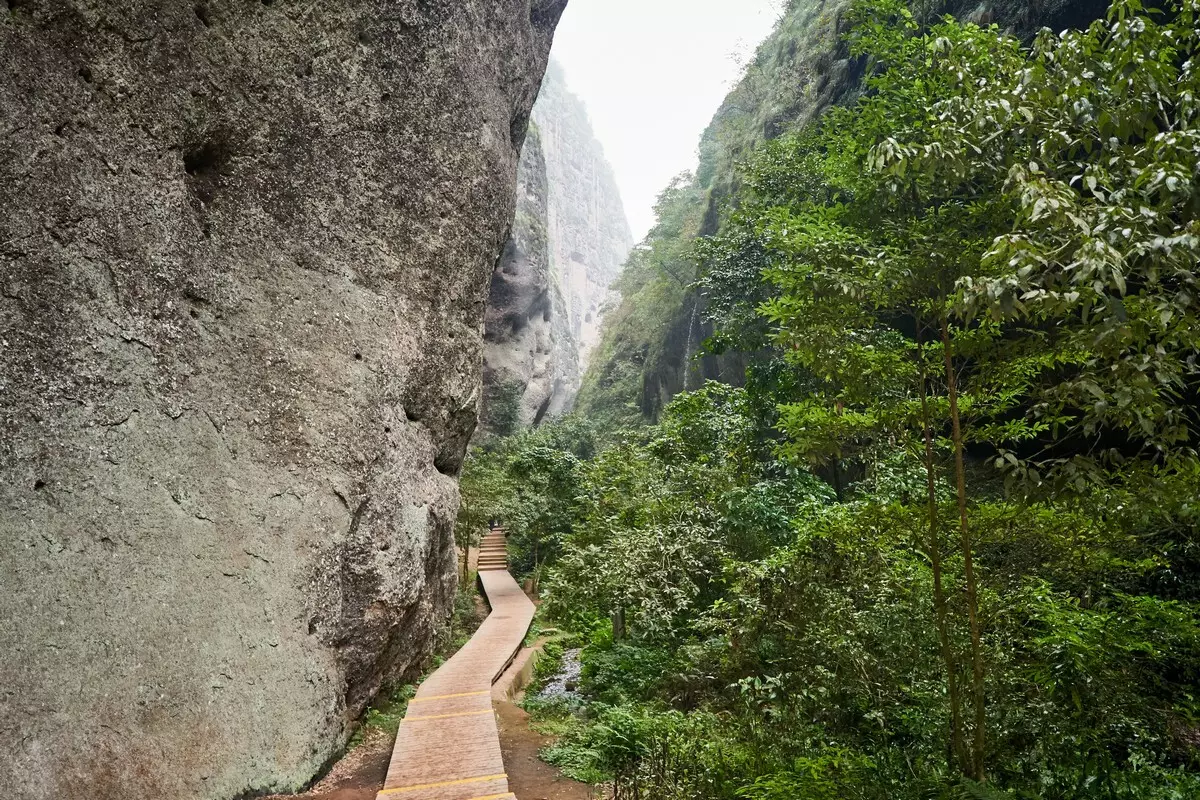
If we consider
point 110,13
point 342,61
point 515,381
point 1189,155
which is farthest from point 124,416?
point 515,381

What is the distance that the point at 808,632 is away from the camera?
269 inches

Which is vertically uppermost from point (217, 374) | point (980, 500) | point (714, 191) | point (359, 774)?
point (714, 191)

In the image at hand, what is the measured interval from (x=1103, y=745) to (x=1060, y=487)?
2739 millimetres

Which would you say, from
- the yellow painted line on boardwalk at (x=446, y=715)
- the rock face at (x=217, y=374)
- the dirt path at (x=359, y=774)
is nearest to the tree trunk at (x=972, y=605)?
the dirt path at (x=359, y=774)

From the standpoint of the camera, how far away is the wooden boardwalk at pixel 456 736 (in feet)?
21.0

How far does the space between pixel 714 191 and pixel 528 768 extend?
22.9m

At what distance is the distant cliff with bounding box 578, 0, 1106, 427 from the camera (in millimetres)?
13820

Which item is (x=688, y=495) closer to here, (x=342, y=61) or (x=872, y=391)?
(x=872, y=391)

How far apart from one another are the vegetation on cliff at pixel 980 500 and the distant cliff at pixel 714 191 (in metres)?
5.91

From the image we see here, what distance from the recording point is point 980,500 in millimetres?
6852

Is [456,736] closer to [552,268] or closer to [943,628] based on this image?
[943,628]

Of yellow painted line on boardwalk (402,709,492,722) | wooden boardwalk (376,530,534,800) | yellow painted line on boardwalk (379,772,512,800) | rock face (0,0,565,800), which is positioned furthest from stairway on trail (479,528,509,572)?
yellow painted line on boardwalk (379,772,512,800)

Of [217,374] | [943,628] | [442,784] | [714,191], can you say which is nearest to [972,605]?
[943,628]

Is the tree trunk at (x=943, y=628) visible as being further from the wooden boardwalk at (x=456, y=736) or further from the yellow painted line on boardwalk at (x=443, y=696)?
the yellow painted line on boardwalk at (x=443, y=696)
